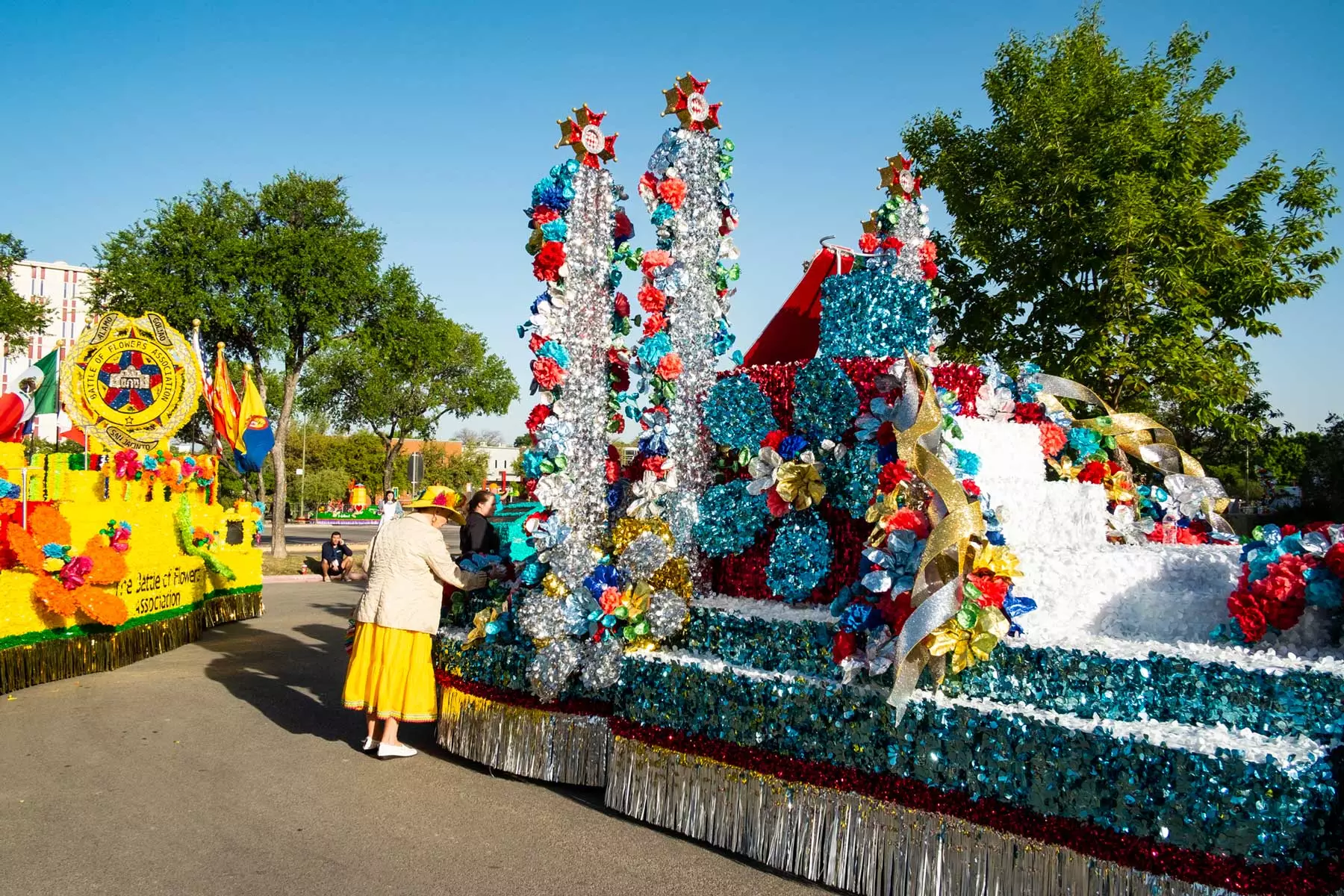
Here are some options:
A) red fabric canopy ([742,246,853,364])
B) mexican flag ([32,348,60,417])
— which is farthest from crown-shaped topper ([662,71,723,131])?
mexican flag ([32,348,60,417])

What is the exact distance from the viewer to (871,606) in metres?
4.14

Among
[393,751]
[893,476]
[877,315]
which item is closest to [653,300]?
[877,315]

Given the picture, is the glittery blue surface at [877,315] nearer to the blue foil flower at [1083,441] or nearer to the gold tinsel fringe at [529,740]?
the blue foil flower at [1083,441]

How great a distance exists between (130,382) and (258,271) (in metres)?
11.1

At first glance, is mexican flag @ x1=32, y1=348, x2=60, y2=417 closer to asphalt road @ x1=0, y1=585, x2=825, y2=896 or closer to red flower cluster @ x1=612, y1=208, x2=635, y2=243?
asphalt road @ x1=0, y1=585, x2=825, y2=896

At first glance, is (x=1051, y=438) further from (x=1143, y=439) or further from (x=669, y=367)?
(x=669, y=367)

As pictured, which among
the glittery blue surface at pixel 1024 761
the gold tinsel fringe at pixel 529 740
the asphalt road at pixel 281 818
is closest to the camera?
the glittery blue surface at pixel 1024 761

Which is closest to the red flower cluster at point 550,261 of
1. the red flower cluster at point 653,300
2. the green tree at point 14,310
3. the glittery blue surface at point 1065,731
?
the red flower cluster at point 653,300

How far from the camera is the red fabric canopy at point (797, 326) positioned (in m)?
7.29

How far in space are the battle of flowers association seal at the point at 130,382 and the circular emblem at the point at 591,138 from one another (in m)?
6.74

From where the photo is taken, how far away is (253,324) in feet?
71.5

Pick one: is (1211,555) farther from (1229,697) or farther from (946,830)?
(946,830)

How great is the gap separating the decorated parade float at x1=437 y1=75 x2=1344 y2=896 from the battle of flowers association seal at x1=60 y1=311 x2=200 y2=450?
606 cm

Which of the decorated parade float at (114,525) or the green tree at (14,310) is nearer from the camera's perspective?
the decorated parade float at (114,525)
